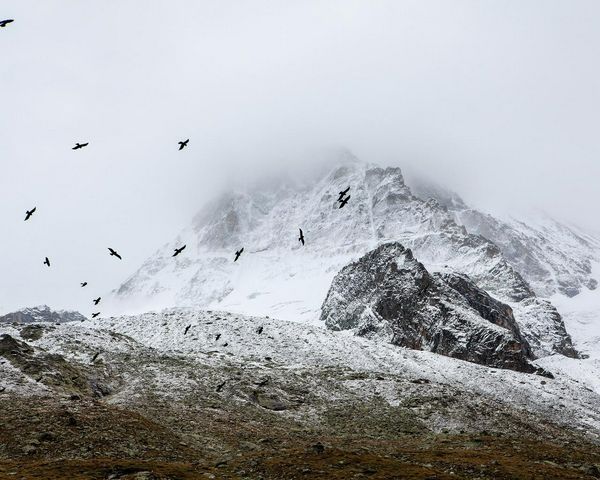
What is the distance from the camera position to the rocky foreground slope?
32.0 meters

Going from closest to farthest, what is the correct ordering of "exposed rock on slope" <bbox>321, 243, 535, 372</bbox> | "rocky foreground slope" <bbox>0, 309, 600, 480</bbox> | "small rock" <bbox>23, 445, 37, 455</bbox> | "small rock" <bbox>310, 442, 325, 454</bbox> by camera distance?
"small rock" <bbox>23, 445, 37, 455</bbox>
"rocky foreground slope" <bbox>0, 309, 600, 480</bbox>
"small rock" <bbox>310, 442, 325, 454</bbox>
"exposed rock on slope" <bbox>321, 243, 535, 372</bbox>

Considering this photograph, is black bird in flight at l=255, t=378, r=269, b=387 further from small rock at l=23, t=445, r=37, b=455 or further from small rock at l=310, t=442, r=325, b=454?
small rock at l=23, t=445, r=37, b=455

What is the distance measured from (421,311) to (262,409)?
9411 cm

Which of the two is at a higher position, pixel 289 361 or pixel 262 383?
pixel 262 383

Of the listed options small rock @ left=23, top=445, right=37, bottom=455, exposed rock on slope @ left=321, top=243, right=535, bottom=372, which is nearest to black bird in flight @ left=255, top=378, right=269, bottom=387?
small rock @ left=23, top=445, right=37, bottom=455

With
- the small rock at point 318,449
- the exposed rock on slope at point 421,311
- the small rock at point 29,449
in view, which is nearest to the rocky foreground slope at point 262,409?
the small rock at point 29,449

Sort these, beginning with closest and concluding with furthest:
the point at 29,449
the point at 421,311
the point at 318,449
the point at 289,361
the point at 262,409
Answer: the point at 29,449, the point at 318,449, the point at 262,409, the point at 289,361, the point at 421,311

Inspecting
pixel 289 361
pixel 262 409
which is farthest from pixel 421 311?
pixel 262 409

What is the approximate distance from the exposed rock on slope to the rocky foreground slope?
4448 centimetres

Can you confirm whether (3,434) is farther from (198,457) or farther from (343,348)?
(343,348)

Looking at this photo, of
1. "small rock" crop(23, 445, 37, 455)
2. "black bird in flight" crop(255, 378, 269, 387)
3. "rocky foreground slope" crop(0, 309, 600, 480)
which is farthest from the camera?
"black bird in flight" crop(255, 378, 269, 387)

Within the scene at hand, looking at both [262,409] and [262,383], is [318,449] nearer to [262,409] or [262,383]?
[262,409]

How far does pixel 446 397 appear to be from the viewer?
188 feet

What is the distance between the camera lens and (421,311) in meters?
139
